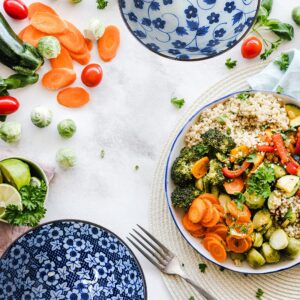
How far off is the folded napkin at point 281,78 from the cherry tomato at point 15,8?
1351mm

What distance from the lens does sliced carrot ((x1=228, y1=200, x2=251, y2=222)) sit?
114 inches

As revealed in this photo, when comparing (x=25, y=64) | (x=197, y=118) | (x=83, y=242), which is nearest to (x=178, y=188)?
(x=197, y=118)

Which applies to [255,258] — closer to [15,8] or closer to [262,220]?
[262,220]

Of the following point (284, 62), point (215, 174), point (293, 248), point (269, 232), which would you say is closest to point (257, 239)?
point (269, 232)

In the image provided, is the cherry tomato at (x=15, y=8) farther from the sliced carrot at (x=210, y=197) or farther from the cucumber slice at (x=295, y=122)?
the cucumber slice at (x=295, y=122)

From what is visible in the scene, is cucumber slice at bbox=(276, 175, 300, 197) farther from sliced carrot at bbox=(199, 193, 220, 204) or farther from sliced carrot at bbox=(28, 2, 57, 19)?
sliced carrot at bbox=(28, 2, 57, 19)

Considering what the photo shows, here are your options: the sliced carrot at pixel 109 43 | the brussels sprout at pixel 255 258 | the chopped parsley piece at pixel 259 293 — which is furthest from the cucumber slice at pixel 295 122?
the sliced carrot at pixel 109 43

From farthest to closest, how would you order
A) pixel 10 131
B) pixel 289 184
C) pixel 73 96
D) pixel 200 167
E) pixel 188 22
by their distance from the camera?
pixel 73 96 → pixel 10 131 → pixel 200 167 → pixel 289 184 → pixel 188 22

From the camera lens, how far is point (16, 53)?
3.10 meters

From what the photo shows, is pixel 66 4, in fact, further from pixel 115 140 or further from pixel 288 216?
pixel 288 216

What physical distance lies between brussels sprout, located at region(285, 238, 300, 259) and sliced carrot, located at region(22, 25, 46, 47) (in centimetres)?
180

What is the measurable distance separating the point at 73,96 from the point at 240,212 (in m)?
1.15

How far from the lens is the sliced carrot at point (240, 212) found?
2.89m

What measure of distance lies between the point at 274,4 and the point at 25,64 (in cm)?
147
